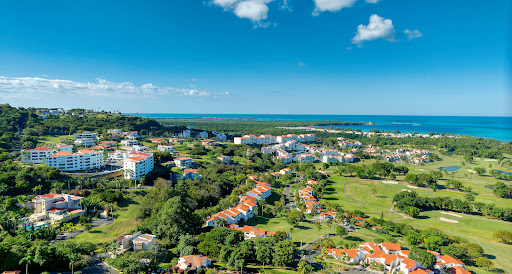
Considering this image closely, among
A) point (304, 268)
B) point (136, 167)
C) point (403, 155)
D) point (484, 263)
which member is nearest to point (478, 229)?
point (484, 263)

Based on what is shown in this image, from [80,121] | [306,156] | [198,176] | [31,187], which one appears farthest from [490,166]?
[80,121]

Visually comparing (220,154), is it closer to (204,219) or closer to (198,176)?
(198,176)

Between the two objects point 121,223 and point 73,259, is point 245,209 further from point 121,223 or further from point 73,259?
point 73,259

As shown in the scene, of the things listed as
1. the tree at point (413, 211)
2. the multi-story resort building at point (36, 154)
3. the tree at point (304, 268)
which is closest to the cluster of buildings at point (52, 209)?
the multi-story resort building at point (36, 154)

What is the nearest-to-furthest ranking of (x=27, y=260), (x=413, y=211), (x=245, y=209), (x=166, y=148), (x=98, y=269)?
(x=27, y=260) → (x=98, y=269) → (x=245, y=209) → (x=413, y=211) → (x=166, y=148)

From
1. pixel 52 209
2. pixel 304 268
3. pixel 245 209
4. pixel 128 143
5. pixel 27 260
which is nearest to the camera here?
pixel 27 260

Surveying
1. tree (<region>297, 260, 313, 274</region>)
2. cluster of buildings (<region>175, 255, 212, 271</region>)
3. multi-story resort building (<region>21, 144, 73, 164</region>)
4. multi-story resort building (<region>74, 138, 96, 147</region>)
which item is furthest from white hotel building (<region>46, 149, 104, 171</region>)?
tree (<region>297, 260, 313, 274</region>)

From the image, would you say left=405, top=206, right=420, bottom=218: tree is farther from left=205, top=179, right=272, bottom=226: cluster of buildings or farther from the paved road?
the paved road
